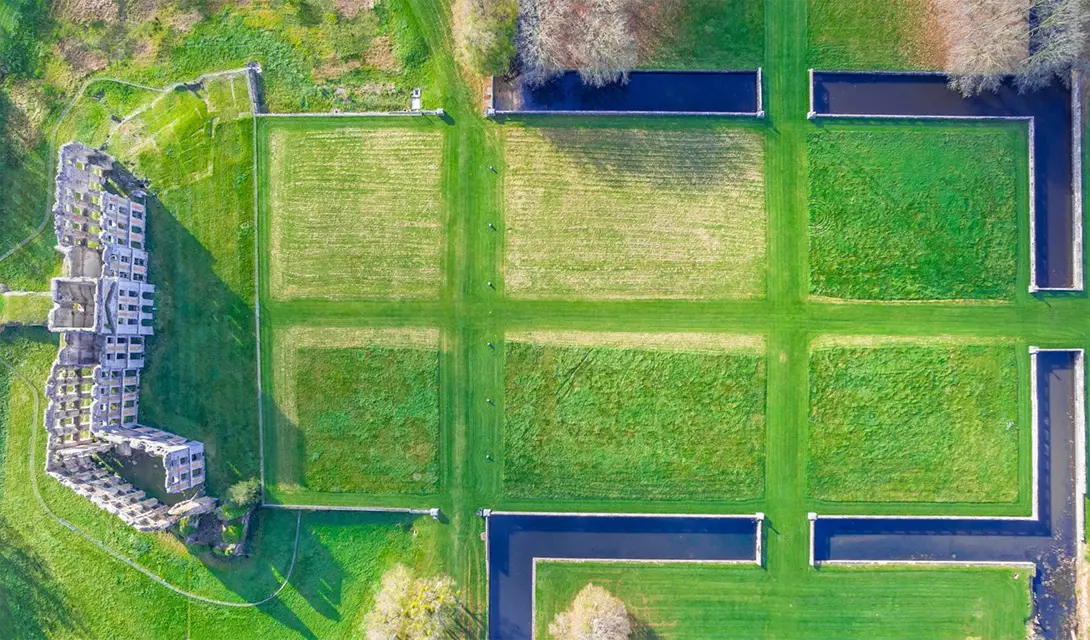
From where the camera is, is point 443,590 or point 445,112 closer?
point 443,590

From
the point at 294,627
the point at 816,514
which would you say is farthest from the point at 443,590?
the point at 816,514

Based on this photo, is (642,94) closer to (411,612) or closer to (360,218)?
(360,218)

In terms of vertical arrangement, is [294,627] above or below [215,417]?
below

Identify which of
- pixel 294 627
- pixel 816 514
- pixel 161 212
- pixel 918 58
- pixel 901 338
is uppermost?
pixel 918 58

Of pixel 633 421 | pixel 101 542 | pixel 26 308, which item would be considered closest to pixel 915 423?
pixel 633 421

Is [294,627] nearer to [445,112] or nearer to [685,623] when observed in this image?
[685,623]

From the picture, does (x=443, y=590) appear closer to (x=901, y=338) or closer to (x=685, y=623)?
(x=685, y=623)
